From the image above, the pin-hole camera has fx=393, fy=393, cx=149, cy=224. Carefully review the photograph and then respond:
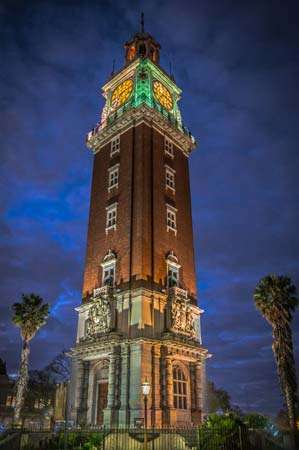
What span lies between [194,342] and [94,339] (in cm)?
862

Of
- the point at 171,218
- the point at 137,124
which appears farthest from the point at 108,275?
the point at 137,124

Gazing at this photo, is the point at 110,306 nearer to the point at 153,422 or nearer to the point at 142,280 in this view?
the point at 142,280

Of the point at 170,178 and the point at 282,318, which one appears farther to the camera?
the point at 170,178

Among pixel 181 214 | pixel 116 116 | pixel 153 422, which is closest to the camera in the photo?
pixel 153 422

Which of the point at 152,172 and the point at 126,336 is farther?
the point at 152,172

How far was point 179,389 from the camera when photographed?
32.7 m

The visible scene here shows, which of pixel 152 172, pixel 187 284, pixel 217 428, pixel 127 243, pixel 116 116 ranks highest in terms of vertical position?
pixel 116 116

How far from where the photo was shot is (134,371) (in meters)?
29.5

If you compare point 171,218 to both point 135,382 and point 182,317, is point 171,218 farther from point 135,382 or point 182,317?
point 135,382

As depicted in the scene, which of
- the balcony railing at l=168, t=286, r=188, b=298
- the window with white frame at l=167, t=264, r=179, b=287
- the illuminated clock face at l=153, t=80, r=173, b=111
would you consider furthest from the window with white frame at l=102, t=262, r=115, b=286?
the illuminated clock face at l=153, t=80, r=173, b=111

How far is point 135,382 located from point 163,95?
3493 centimetres

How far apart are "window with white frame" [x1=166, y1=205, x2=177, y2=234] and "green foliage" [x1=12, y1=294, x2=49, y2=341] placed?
1418 centimetres

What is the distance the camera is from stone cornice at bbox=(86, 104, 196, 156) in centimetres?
4297

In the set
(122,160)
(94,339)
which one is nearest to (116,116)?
(122,160)
